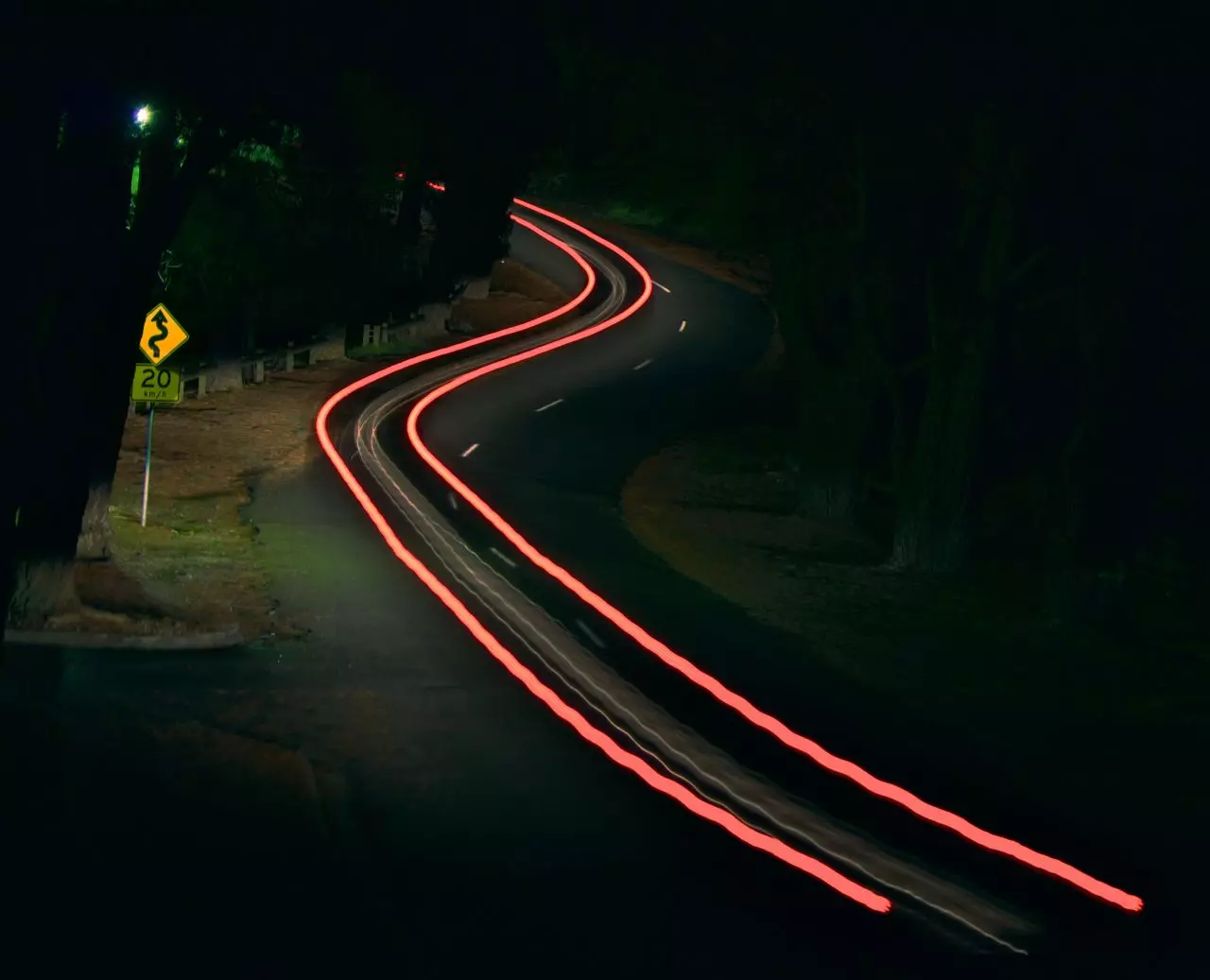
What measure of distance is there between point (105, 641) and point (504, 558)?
7.30m

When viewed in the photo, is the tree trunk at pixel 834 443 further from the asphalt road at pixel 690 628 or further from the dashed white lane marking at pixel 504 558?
the dashed white lane marking at pixel 504 558

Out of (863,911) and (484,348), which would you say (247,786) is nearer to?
(863,911)

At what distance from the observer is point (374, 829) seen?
32.4 ft

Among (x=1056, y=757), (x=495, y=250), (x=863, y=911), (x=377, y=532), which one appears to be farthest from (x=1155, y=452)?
(x=495, y=250)

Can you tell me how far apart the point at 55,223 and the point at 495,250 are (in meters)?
52.2

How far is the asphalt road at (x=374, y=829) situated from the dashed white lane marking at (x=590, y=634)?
0.62 feet

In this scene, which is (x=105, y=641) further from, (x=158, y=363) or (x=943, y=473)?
(x=943, y=473)

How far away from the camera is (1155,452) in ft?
65.6

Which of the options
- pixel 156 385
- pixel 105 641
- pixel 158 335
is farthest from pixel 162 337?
pixel 105 641

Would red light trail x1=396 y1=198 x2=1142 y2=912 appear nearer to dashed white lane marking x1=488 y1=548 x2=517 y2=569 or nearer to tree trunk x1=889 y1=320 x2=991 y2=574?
dashed white lane marking x1=488 y1=548 x2=517 y2=569

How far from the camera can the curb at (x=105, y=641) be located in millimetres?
15125

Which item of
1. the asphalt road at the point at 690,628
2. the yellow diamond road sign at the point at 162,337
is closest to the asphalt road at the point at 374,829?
the asphalt road at the point at 690,628

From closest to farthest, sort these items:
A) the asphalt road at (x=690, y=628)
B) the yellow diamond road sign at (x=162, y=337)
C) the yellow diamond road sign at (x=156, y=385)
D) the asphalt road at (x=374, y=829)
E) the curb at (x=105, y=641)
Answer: the asphalt road at (x=374, y=829), the asphalt road at (x=690, y=628), the curb at (x=105, y=641), the yellow diamond road sign at (x=156, y=385), the yellow diamond road sign at (x=162, y=337)

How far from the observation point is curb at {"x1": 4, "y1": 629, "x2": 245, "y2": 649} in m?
15.1
